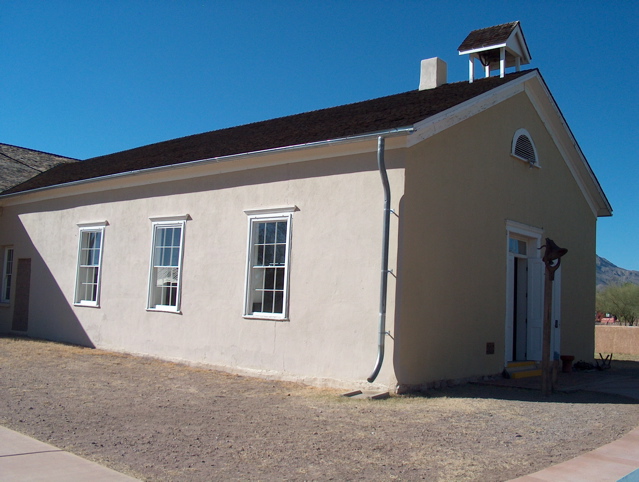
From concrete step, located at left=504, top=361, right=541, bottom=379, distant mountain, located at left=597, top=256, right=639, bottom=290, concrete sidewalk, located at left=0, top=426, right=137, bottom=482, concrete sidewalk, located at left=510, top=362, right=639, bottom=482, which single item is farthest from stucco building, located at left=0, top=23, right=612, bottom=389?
distant mountain, located at left=597, top=256, right=639, bottom=290

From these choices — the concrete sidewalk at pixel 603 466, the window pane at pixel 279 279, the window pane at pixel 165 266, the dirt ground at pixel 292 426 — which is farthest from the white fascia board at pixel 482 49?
the concrete sidewalk at pixel 603 466

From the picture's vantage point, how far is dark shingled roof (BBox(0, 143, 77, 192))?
20.1 meters

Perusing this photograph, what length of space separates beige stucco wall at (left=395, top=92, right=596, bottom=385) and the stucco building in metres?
0.04

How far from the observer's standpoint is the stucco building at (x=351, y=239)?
923 cm

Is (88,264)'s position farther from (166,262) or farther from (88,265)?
(166,262)

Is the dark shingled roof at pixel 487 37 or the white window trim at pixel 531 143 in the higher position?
the dark shingled roof at pixel 487 37

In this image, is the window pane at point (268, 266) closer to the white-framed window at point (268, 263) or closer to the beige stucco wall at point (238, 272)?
the white-framed window at point (268, 263)

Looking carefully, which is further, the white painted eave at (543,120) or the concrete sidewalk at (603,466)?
the white painted eave at (543,120)

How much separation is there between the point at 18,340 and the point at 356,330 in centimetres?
986

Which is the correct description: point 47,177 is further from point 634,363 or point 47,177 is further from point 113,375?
point 634,363

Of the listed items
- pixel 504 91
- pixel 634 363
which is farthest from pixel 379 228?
pixel 634 363

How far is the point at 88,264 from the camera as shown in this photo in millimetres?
14719

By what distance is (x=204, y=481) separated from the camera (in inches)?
192

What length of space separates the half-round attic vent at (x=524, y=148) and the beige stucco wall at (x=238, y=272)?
3962 millimetres
